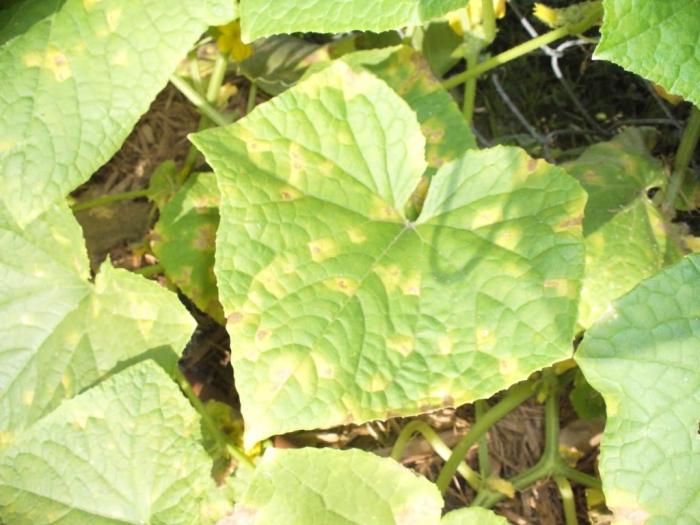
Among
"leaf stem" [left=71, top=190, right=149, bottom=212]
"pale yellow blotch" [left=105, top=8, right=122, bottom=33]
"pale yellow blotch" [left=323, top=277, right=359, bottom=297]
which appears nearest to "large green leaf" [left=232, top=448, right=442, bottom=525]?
"pale yellow blotch" [left=323, top=277, right=359, bottom=297]

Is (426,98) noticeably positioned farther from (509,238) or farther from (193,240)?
(193,240)

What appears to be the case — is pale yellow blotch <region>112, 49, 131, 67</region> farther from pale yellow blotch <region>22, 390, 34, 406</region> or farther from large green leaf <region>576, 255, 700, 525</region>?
large green leaf <region>576, 255, 700, 525</region>

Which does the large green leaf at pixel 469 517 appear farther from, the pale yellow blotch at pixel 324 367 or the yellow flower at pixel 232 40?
the yellow flower at pixel 232 40

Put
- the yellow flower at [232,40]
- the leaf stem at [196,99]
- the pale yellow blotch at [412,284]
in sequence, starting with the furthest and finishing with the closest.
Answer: the yellow flower at [232,40] → the leaf stem at [196,99] → the pale yellow blotch at [412,284]

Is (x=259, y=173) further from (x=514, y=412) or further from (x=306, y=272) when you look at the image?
(x=514, y=412)

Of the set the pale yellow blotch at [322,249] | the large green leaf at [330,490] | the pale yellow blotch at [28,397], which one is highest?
the pale yellow blotch at [322,249]

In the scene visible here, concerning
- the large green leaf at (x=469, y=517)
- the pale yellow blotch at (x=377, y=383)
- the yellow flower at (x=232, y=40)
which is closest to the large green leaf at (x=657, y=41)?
the pale yellow blotch at (x=377, y=383)
